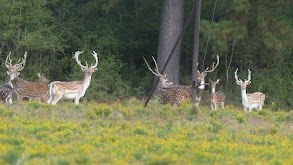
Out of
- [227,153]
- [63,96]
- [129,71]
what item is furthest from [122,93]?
[227,153]

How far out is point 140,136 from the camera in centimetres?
935

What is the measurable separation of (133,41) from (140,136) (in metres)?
12.0

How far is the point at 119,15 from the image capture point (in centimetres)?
2152

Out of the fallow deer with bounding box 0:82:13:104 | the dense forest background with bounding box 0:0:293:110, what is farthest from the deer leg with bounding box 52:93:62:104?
the dense forest background with bounding box 0:0:293:110

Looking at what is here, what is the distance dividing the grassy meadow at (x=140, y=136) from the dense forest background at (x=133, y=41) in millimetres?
5196

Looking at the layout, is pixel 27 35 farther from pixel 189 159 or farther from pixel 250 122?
pixel 189 159

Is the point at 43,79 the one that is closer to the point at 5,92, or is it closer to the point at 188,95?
the point at 5,92

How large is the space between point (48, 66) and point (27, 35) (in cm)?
173

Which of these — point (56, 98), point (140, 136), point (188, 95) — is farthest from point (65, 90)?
point (140, 136)

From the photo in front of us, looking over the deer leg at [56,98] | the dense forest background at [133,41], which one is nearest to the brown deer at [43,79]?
the dense forest background at [133,41]

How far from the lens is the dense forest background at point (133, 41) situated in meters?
17.8

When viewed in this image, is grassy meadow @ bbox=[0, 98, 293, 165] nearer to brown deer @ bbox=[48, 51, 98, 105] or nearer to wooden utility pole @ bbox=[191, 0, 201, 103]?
wooden utility pole @ bbox=[191, 0, 201, 103]

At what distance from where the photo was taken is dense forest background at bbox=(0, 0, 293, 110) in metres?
17.8

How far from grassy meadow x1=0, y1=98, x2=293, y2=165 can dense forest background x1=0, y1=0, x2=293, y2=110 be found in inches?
205
